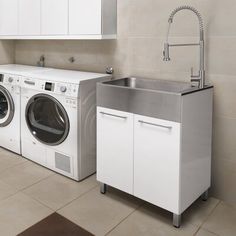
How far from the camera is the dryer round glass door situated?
9.97 ft

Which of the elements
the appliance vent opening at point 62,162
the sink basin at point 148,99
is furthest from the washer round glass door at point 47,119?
the sink basin at point 148,99

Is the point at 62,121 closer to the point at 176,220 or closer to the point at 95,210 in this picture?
the point at 95,210

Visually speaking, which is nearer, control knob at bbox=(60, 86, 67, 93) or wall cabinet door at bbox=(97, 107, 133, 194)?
wall cabinet door at bbox=(97, 107, 133, 194)

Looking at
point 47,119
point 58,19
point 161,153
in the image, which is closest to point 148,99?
point 161,153

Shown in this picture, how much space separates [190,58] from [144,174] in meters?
0.96

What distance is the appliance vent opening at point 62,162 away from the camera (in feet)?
8.61

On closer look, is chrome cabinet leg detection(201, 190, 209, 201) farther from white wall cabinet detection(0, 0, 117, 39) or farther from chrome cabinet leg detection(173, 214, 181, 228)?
white wall cabinet detection(0, 0, 117, 39)

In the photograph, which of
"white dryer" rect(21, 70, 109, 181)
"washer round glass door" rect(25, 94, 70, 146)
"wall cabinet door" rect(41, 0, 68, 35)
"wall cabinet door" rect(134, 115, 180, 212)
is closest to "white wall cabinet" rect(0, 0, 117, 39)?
"wall cabinet door" rect(41, 0, 68, 35)

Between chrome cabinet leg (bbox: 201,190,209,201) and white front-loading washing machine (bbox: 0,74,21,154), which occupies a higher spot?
white front-loading washing machine (bbox: 0,74,21,154)

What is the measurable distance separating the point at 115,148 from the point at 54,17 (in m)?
1.50

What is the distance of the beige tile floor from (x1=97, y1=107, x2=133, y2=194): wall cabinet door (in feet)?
0.57

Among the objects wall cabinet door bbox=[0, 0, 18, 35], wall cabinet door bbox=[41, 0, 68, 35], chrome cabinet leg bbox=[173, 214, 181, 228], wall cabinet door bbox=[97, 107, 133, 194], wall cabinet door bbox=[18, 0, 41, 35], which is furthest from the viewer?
wall cabinet door bbox=[0, 0, 18, 35]

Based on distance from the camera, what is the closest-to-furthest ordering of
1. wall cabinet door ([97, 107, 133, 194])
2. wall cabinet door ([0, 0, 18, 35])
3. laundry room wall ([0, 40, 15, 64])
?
wall cabinet door ([97, 107, 133, 194]) → wall cabinet door ([0, 0, 18, 35]) → laundry room wall ([0, 40, 15, 64])

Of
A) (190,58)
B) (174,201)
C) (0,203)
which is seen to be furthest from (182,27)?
(0,203)
